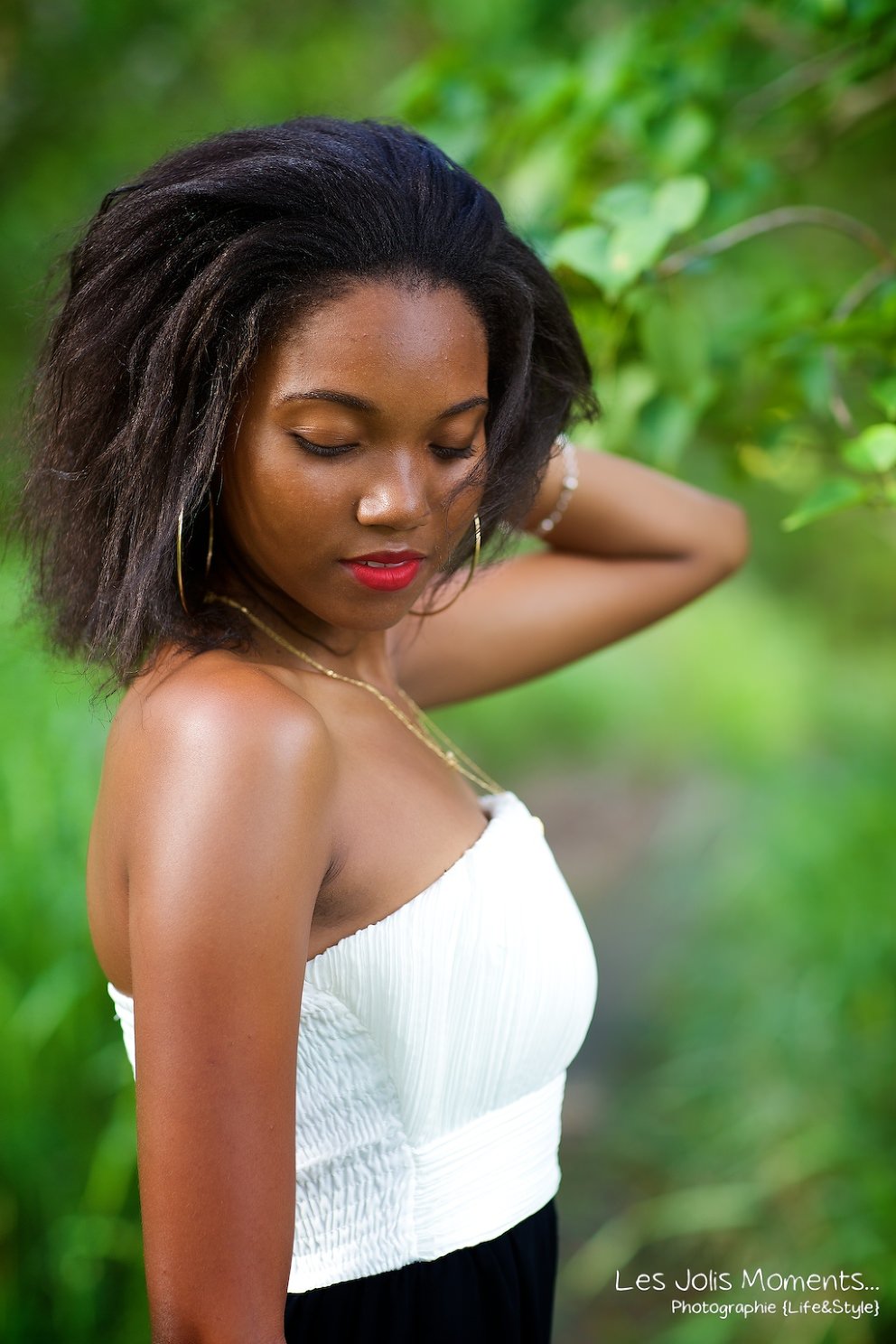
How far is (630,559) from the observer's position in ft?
5.86

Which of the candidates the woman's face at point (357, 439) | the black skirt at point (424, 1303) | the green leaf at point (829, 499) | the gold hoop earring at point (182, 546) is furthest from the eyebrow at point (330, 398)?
the black skirt at point (424, 1303)

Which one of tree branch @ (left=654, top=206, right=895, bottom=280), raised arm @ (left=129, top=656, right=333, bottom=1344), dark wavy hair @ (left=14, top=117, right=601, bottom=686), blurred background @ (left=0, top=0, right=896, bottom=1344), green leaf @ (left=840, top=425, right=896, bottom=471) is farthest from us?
blurred background @ (left=0, top=0, right=896, bottom=1344)

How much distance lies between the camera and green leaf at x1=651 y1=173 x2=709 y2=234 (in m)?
1.65

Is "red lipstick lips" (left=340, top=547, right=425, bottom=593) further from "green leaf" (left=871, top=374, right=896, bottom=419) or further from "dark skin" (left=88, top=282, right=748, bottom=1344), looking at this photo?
"green leaf" (left=871, top=374, right=896, bottom=419)

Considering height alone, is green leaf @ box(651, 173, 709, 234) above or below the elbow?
above

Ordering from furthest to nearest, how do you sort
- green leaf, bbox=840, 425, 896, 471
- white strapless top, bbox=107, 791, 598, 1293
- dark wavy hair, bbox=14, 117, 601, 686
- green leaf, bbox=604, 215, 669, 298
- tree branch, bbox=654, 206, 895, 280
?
tree branch, bbox=654, 206, 895, 280
green leaf, bbox=604, 215, 669, 298
green leaf, bbox=840, 425, 896, 471
white strapless top, bbox=107, 791, 598, 1293
dark wavy hair, bbox=14, 117, 601, 686

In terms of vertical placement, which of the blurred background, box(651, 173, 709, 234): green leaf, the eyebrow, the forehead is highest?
box(651, 173, 709, 234): green leaf

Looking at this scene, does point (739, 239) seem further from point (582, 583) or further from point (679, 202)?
point (582, 583)

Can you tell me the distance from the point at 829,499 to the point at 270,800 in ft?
2.51

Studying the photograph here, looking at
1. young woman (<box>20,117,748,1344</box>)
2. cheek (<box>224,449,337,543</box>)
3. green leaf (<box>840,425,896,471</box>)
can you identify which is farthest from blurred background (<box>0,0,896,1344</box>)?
cheek (<box>224,449,337,543</box>)

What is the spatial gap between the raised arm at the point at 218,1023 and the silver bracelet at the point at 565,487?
76cm

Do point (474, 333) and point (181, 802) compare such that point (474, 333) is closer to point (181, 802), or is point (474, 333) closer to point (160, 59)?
point (181, 802)

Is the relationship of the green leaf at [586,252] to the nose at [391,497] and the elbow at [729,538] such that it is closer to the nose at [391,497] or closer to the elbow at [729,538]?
the elbow at [729,538]

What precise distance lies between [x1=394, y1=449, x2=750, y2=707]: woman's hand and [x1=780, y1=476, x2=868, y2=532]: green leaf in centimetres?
28
